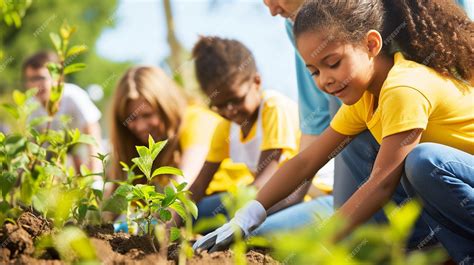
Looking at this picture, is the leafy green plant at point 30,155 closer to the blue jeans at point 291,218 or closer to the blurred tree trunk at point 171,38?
the blue jeans at point 291,218

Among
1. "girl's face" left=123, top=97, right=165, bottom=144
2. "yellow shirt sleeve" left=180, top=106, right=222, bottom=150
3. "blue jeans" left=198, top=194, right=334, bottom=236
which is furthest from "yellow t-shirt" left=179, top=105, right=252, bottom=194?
"blue jeans" left=198, top=194, right=334, bottom=236

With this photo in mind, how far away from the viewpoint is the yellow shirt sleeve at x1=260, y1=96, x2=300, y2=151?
3.41 m

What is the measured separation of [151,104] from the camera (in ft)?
12.4

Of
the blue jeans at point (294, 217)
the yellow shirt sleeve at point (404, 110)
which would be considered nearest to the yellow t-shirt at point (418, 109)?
the yellow shirt sleeve at point (404, 110)

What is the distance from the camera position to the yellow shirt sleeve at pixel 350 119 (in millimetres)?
2229

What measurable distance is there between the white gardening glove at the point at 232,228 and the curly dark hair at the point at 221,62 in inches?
55.5

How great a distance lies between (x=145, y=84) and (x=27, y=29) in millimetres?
19732

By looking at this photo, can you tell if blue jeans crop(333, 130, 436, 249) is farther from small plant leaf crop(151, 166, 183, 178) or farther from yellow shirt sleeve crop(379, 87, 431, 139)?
small plant leaf crop(151, 166, 183, 178)

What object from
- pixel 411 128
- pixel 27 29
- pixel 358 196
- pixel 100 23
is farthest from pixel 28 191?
pixel 100 23

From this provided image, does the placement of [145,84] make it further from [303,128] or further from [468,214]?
[468,214]

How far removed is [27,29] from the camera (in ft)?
72.9

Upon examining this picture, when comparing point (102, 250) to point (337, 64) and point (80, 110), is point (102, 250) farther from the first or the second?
point (80, 110)

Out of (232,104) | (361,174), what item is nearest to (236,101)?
(232,104)

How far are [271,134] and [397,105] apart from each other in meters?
1.58
